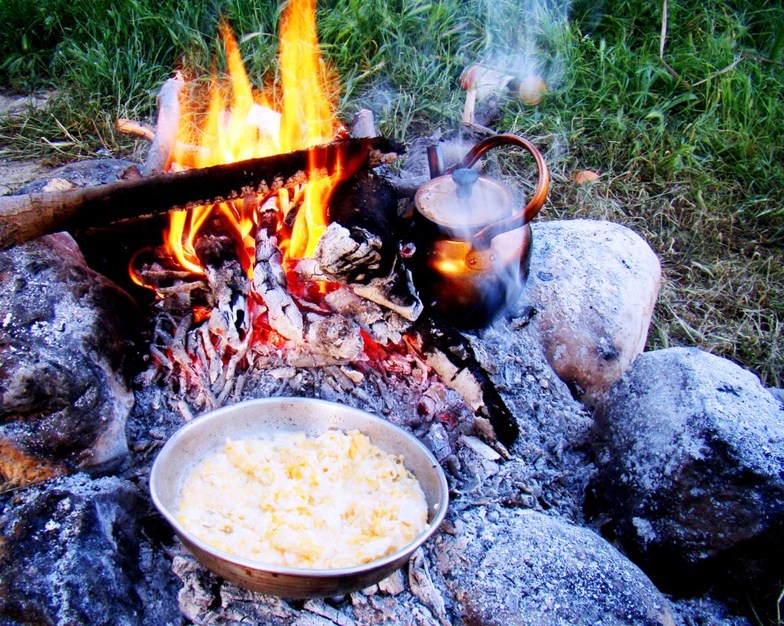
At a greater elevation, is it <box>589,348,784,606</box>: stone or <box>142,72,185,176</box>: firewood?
<box>142,72,185,176</box>: firewood

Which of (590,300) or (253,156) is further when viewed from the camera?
(590,300)

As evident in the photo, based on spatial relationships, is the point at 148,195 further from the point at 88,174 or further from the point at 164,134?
the point at 88,174

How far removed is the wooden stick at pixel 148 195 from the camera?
7.69 ft

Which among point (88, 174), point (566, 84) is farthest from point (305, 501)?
point (566, 84)

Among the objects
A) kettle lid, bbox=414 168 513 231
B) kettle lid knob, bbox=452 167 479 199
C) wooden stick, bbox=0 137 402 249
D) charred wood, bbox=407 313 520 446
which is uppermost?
wooden stick, bbox=0 137 402 249

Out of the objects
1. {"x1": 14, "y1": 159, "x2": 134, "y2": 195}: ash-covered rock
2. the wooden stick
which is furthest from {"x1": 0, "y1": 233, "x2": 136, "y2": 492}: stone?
{"x1": 14, "y1": 159, "x2": 134, "y2": 195}: ash-covered rock

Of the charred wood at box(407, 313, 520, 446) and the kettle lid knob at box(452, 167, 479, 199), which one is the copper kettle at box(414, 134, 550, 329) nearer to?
the kettle lid knob at box(452, 167, 479, 199)

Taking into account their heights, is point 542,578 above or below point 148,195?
below

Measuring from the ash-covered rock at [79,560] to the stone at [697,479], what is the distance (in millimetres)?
1609

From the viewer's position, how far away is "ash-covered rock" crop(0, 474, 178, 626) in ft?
6.09

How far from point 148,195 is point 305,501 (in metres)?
1.24

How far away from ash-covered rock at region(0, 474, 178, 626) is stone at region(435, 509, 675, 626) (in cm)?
93

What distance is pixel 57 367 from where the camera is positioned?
2240mm

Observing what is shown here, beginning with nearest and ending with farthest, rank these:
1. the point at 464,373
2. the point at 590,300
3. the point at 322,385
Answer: the point at 464,373 → the point at 322,385 → the point at 590,300
